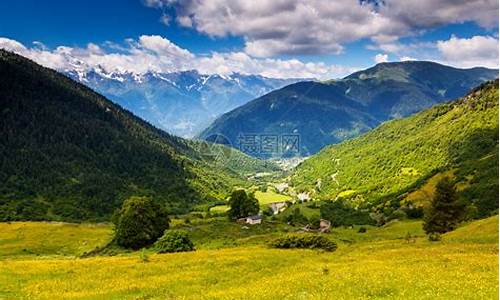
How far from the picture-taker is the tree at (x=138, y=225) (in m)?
98.9

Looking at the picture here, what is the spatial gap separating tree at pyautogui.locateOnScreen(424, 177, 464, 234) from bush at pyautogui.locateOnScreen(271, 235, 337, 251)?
Answer: 44.6 m

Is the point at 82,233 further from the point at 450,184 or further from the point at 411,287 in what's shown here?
the point at 411,287

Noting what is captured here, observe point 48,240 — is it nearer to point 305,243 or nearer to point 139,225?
point 139,225

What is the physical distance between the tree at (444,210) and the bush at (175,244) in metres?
54.4

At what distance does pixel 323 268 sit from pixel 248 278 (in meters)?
6.64

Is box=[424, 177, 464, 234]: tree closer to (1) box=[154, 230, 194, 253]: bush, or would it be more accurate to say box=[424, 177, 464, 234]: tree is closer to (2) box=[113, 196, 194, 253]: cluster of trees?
(1) box=[154, 230, 194, 253]: bush

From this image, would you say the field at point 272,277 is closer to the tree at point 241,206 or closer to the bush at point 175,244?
the bush at point 175,244

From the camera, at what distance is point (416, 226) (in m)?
141

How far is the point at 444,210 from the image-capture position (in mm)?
100000

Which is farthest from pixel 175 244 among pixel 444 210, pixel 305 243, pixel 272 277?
pixel 444 210

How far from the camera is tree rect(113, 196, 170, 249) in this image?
98875 millimetres

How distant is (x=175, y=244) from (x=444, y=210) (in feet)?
195

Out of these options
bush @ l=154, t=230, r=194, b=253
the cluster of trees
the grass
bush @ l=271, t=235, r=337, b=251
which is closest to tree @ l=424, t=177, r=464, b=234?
bush @ l=271, t=235, r=337, b=251

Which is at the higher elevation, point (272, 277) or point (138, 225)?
point (138, 225)
